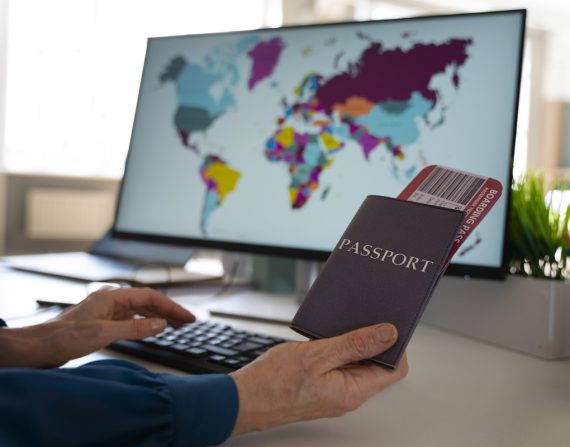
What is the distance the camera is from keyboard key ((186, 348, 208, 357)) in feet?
2.16

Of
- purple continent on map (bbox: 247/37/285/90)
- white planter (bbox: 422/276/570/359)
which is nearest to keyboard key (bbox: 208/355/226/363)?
white planter (bbox: 422/276/570/359)

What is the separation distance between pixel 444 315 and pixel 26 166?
339cm

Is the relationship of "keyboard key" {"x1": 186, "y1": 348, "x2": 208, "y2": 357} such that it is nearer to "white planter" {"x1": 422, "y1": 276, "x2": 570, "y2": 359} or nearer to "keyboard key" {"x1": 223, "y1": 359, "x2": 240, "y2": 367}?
"keyboard key" {"x1": 223, "y1": 359, "x2": 240, "y2": 367}

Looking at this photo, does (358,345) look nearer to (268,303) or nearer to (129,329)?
(129,329)

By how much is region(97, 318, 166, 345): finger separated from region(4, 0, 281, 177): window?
3129 mm

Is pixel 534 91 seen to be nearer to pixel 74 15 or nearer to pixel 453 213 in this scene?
pixel 74 15

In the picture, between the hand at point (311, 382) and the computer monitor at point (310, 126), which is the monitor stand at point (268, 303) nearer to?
the computer monitor at point (310, 126)

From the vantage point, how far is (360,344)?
1.63 ft

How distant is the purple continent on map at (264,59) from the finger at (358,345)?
61cm

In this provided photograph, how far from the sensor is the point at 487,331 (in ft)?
2.81

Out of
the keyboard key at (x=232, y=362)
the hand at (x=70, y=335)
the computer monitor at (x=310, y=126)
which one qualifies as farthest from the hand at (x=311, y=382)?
the computer monitor at (x=310, y=126)

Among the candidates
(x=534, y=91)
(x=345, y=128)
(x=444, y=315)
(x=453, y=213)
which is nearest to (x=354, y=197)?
(x=345, y=128)

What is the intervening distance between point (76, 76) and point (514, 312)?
3.47 metres

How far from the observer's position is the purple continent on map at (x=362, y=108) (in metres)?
0.85
